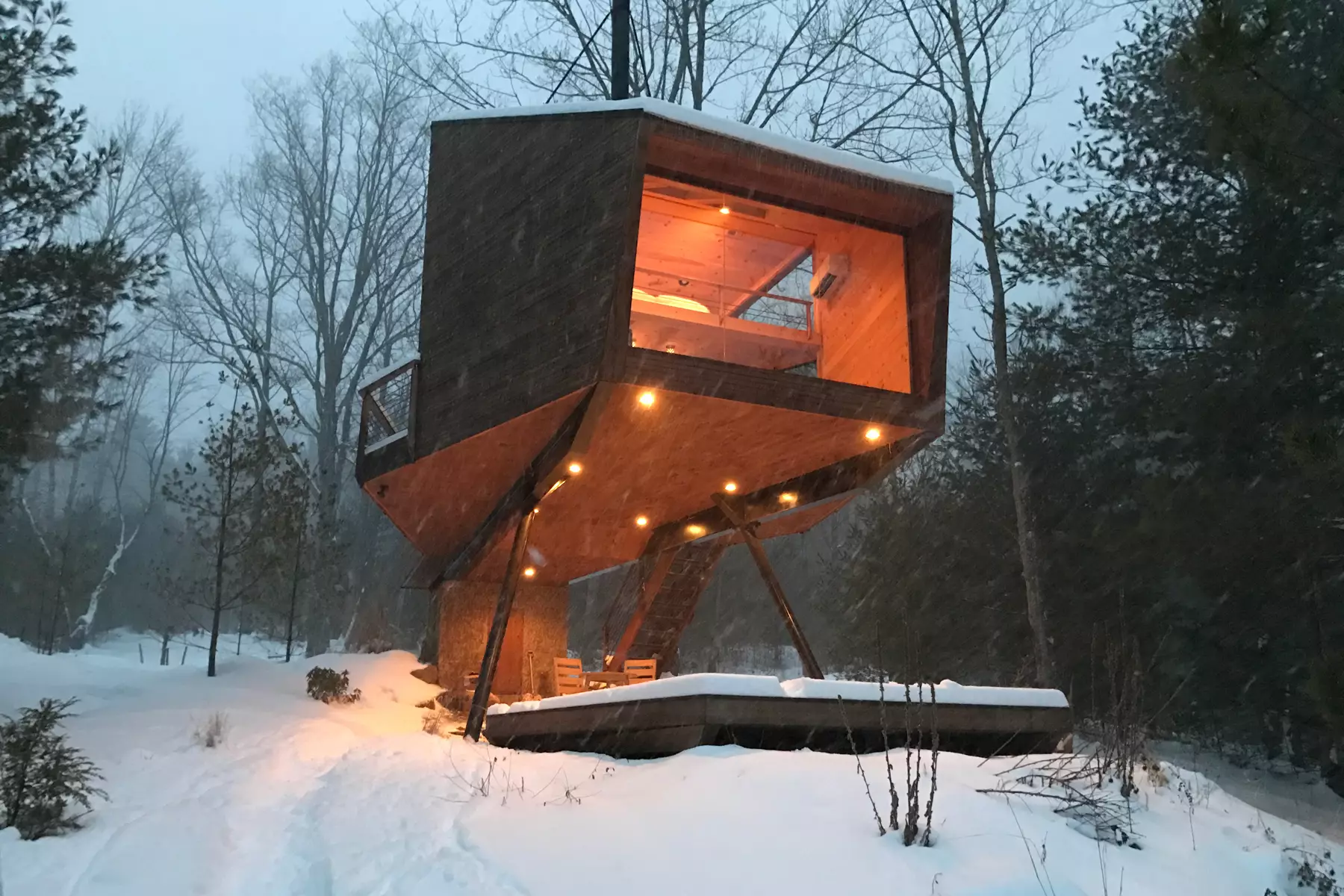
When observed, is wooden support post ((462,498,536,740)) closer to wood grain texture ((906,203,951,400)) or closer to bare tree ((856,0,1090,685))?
wood grain texture ((906,203,951,400))

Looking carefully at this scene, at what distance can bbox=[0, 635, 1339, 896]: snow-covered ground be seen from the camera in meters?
4.03

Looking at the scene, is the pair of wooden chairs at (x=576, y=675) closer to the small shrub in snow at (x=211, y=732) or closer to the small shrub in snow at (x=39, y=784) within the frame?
the small shrub in snow at (x=211, y=732)

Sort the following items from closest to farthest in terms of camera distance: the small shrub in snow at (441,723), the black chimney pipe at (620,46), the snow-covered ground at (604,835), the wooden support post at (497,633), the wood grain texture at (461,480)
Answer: the snow-covered ground at (604,835) < the wood grain texture at (461,480) < the wooden support post at (497,633) < the small shrub in snow at (441,723) < the black chimney pipe at (620,46)

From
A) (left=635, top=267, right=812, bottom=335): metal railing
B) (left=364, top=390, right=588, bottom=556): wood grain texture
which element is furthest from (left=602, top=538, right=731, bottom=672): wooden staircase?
(left=635, top=267, right=812, bottom=335): metal railing

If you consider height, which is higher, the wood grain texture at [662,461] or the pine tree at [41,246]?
the pine tree at [41,246]

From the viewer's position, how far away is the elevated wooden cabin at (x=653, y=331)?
848 cm

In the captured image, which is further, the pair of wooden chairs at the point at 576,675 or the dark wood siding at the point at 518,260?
the pair of wooden chairs at the point at 576,675

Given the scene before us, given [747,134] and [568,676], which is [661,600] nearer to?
[568,676]

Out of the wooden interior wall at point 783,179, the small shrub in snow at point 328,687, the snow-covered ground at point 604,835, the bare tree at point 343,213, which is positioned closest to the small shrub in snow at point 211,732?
the snow-covered ground at point 604,835

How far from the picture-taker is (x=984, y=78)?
16500 millimetres

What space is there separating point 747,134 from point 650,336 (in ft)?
9.52

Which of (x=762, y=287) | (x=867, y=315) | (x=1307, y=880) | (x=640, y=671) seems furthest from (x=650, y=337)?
(x=1307, y=880)

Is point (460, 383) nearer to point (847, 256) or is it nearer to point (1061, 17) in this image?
point (847, 256)

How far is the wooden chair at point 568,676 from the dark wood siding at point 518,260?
358 centimetres
